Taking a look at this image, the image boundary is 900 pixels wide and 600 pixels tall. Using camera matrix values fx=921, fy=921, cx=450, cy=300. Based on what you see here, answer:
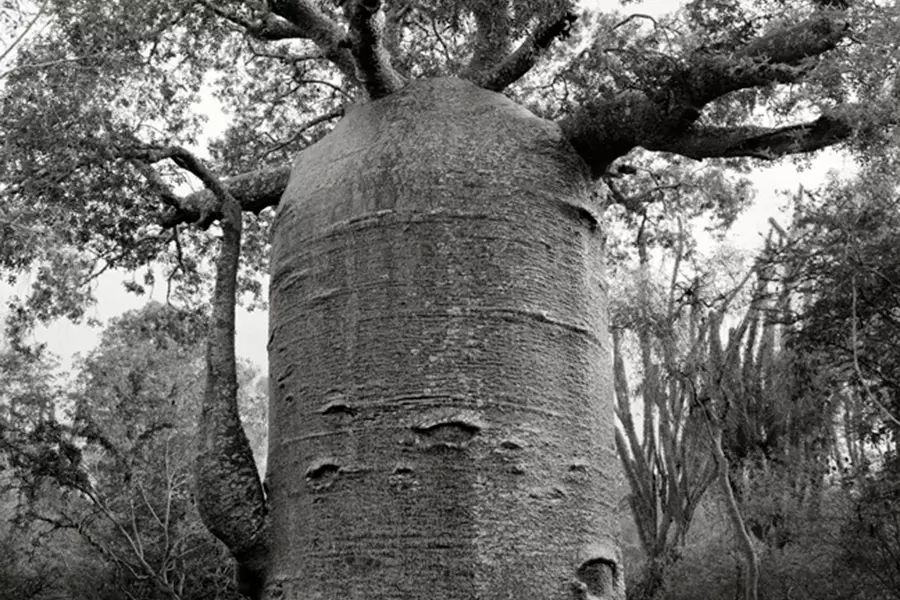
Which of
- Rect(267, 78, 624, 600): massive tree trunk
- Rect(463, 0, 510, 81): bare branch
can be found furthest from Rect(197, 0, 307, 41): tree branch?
Rect(267, 78, 624, 600): massive tree trunk

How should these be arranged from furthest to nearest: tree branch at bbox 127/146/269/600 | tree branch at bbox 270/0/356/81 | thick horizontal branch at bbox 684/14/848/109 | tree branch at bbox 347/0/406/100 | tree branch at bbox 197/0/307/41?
tree branch at bbox 197/0/307/41
tree branch at bbox 270/0/356/81
tree branch at bbox 347/0/406/100
thick horizontal branch at bbox 684/14/848/109
tree branch at bbox 127/146/269/600

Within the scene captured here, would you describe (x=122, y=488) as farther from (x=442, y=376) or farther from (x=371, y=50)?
(x=442, y=376)

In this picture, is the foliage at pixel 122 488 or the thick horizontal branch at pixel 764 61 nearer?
the thick horizontal branch at pixel 764 61

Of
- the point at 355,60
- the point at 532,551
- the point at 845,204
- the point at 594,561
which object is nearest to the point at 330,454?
the point at 532,551

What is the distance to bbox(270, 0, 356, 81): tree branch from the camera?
11.6 ft

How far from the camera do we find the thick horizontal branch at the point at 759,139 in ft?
10.4

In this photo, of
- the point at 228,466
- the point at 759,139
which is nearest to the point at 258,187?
the point at 228,466

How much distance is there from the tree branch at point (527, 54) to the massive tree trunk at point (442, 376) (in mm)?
911

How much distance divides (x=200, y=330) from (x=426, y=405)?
4.68 metres

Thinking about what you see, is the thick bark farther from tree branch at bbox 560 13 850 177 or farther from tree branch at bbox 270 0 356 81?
tree branch at bbox 560 13 850 177

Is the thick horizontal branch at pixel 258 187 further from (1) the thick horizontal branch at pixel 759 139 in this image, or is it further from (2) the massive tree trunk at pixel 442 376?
(1) the thick horizontal branch at pixel 759 139

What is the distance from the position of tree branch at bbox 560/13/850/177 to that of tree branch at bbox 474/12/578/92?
32.0 inches

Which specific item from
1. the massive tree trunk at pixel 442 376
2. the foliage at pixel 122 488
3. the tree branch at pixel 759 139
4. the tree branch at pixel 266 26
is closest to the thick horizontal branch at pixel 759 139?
the tree branch at pixel 759 139

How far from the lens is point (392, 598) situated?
2375 millimetres
